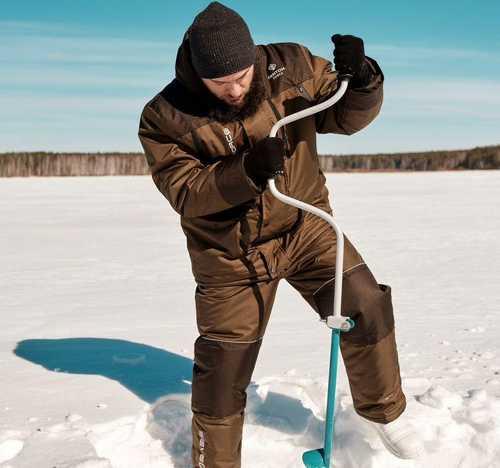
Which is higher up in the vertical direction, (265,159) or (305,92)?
(305,92)

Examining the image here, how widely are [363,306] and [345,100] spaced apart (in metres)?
0.73

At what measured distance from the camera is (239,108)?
2264mm

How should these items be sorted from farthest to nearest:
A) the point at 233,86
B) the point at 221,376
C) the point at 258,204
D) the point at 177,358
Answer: the point at 177,358, the point at 221,376, the point at 258,204, the point at 233,86

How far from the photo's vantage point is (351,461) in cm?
260

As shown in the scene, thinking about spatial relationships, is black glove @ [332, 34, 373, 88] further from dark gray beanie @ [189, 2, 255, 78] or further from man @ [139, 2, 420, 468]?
dark gray beanie @ [189, 2, 255, 78]

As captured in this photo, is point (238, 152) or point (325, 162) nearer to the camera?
point (238, 152)

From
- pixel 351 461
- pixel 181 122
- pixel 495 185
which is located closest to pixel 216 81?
pixel 181 122

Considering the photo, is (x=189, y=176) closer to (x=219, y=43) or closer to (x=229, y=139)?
(x=229, y=139)

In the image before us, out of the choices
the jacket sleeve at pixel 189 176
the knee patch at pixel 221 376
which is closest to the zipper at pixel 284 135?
the jacket sleeve at pixel 189 176

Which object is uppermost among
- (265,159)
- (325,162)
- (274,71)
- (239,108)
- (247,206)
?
(274,71)

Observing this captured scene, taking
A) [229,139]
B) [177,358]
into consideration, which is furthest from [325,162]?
[229,139]

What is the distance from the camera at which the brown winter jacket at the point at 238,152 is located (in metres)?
2.25

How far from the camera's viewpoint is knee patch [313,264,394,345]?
2457 millimetres

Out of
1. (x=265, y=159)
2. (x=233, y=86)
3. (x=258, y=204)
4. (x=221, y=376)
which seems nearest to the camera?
(x=265, y=159)
